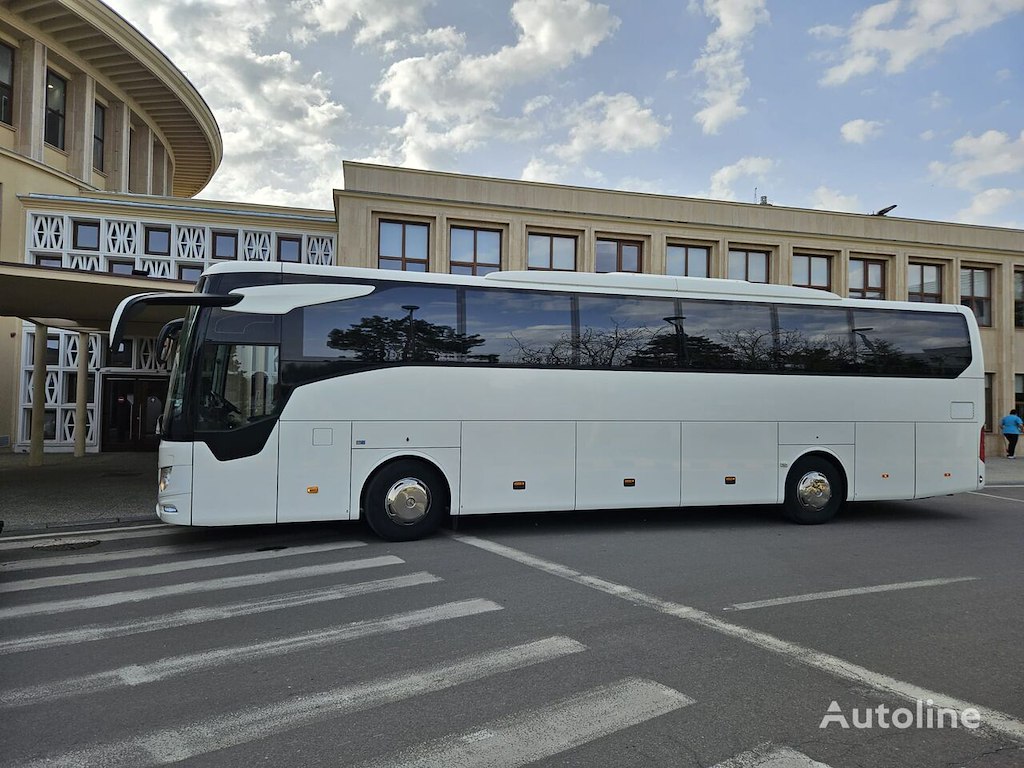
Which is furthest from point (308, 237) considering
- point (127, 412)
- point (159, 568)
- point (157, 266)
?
point (159, 568)

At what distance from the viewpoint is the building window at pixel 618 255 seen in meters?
21.4

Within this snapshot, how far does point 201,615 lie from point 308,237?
718 inches

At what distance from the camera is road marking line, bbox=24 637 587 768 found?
3.34 metres

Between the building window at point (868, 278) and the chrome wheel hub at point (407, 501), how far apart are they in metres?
20.5

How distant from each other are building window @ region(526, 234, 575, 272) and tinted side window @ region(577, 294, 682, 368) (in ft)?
36.2

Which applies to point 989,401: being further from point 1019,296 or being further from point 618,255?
point 618,255

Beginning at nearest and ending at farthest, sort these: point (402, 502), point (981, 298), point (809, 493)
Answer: point (402, 502), point (809, 493), point (981, 298)

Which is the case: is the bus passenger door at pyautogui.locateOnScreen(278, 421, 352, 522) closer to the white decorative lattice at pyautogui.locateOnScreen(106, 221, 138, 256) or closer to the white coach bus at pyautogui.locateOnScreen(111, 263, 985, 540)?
the white coach bus at pyautogui.locateOnScreen(111, 263, 985, 540)

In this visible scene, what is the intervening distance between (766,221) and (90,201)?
2227 cm

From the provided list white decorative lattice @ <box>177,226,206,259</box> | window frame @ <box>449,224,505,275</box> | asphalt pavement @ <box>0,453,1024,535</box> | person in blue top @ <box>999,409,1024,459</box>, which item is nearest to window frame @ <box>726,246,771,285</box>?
window frame @ <box>449,224,505,275</box>

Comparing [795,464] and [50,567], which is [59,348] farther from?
[795,464]

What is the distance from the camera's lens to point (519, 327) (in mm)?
9250

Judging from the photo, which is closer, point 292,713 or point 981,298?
point 292,713

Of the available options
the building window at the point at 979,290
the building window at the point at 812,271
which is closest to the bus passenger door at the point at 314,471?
the building window at the point at 812,271
